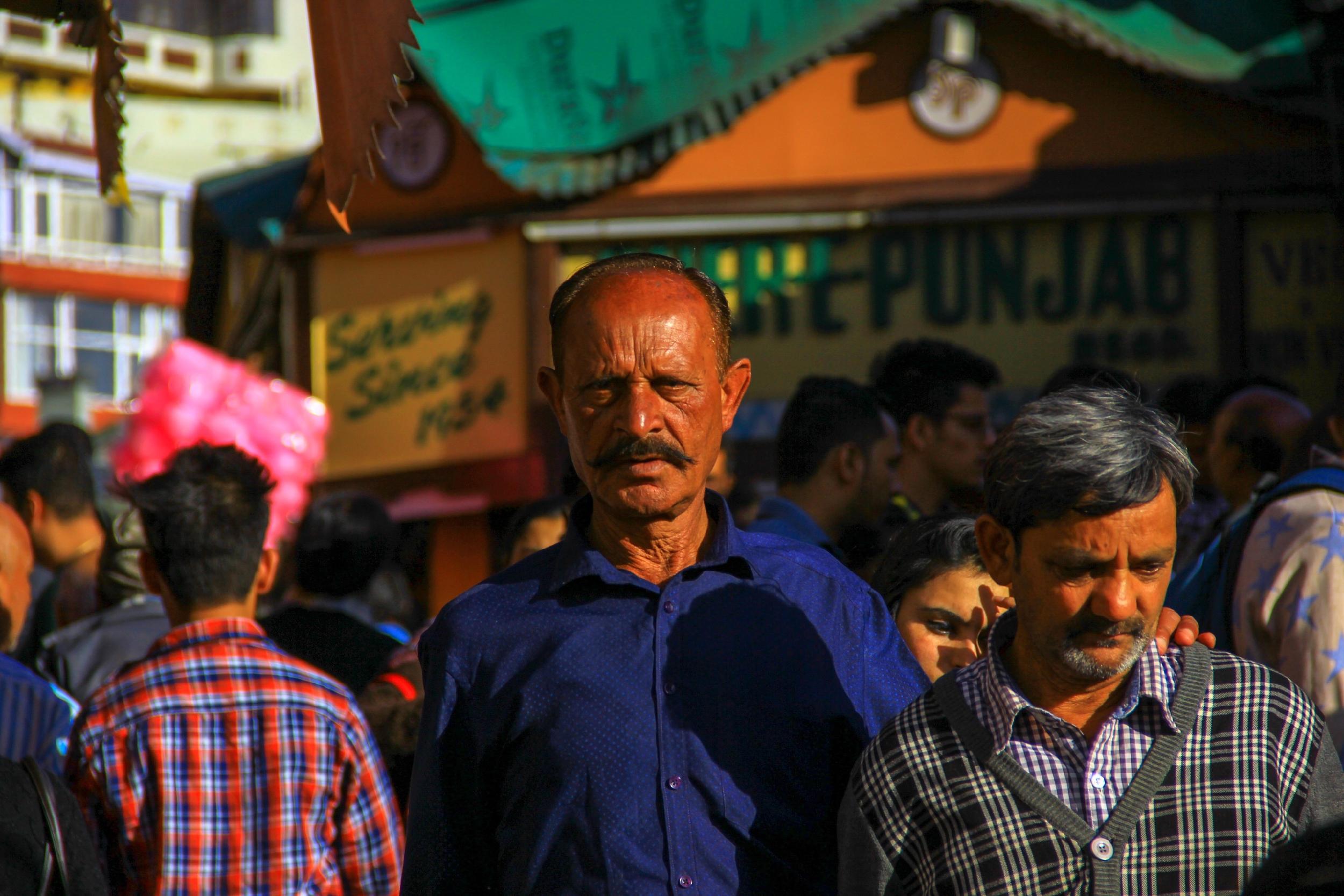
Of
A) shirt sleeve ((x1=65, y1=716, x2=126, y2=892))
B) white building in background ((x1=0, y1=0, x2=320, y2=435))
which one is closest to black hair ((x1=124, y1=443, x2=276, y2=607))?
shirt sleeve ((x1=65, y1=716, x2=126, y2=892))

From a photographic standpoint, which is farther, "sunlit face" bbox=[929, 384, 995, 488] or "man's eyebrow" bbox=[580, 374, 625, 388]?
"sunlit face" bbox=[929, 384, 995, 488]

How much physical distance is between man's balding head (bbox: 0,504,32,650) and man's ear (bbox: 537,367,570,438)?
71.0 inches

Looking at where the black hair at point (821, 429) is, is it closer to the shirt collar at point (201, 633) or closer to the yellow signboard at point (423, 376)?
the shirt collar at point (201, 633)

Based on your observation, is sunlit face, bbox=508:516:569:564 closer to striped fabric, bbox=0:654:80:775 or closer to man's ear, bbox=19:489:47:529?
striped fabric, bbox=0:654:80:775

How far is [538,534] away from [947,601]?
172cm

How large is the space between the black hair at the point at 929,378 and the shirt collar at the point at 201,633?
2589 millimetres

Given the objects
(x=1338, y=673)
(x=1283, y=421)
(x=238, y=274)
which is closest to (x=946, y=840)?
(x=1338, y=673)

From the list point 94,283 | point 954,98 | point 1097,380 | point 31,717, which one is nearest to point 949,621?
point 1097,380

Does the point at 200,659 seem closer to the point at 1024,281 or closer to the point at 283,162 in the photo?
the point at 1024,281

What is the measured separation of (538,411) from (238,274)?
4.93 m

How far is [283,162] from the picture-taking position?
12.6 metres

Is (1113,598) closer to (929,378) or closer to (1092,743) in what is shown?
(1092,743)

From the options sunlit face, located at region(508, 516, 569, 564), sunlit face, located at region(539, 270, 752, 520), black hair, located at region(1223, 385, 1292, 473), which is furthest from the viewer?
black hair, located at region(1223, 385, 1292, 473)

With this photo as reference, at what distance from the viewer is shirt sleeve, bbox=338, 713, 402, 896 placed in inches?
131
